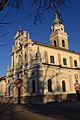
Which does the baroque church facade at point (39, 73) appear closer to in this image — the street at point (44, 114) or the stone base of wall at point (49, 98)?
the stone base of wall at point (49, 98)

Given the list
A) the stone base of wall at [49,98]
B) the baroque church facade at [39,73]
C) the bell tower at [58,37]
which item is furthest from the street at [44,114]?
the bell tower at [58,37]

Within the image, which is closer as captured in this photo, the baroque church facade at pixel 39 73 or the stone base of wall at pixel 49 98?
the stone base of wall at pixel 49 98

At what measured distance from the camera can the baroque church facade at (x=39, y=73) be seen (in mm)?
32500

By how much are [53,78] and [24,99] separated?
7212 mm

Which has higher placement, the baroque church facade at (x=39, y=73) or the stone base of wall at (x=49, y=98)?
the baroque church facade at (x=39, y=73)

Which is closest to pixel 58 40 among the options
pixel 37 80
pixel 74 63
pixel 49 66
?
pixel 74 63

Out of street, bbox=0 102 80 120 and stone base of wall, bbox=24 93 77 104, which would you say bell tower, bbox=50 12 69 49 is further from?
street, bbox=0 102 80 120

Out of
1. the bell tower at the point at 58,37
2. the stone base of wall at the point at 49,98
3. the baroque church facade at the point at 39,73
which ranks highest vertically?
the bell tower at the point at 58,37

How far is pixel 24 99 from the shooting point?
34.8m

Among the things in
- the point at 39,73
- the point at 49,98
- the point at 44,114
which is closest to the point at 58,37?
the point at 39,73

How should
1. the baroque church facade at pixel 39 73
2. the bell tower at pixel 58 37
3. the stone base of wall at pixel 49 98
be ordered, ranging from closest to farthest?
the stone base of wall at pixel 49 98 < the baroque church facade at pixel 39 73 < the bell tower at pixel 58 37

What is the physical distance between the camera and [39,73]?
3206 cm

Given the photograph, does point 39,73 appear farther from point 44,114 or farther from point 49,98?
point 44,114

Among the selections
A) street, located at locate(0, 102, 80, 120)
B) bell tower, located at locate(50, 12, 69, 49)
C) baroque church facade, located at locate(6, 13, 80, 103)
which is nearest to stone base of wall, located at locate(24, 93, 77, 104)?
baroque church facade, located at locate(6, 13, 80, 103)
